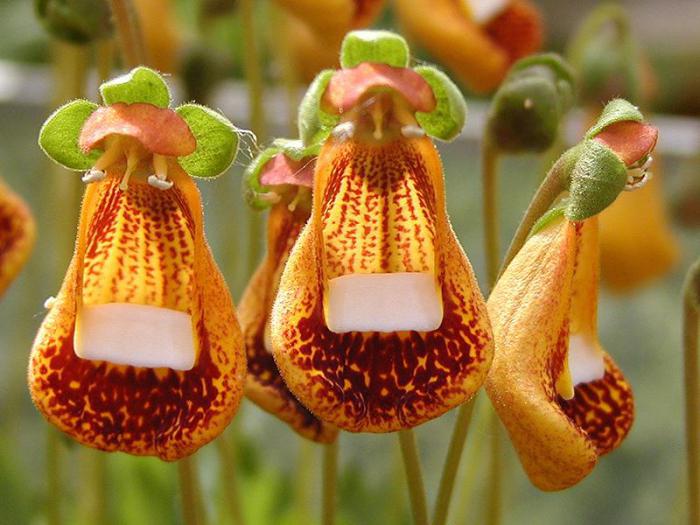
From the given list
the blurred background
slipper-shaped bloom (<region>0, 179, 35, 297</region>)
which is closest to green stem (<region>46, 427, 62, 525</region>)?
the blurred background

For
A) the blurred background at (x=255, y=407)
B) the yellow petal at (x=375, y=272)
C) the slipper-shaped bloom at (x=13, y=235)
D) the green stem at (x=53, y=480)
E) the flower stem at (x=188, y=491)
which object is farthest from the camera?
the blurred background at (x=255, y=407)

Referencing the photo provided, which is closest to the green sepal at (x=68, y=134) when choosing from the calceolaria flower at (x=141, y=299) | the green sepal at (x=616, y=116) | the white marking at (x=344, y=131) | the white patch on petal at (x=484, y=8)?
the calceolaria flower at (x=141, y=299)

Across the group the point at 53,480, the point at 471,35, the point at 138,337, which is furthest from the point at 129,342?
the point at 471,35

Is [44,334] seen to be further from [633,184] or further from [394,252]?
[633,184]

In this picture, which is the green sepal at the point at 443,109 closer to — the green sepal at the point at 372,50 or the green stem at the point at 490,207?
the green sepal at the point at 372,50

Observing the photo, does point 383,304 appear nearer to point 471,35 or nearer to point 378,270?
point 378,270

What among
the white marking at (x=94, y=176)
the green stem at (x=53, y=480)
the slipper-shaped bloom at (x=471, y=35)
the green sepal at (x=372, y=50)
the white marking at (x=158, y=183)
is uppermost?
the slipper-shaped bloom at (x=471, y=35)
